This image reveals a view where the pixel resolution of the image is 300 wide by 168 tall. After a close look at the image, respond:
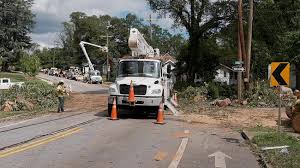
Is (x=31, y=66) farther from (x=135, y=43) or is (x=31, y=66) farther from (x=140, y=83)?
(x=140, y=83)

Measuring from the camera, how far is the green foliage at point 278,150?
10883 mm

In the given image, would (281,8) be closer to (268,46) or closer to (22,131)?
(268,46)

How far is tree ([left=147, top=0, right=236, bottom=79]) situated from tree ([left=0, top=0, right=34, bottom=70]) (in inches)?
2522

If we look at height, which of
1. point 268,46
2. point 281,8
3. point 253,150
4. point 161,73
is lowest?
point 253,150

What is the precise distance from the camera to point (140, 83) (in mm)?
21531

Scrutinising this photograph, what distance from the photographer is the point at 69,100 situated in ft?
119

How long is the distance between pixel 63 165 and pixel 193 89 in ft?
86.0

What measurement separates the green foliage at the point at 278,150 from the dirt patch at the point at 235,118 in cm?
467

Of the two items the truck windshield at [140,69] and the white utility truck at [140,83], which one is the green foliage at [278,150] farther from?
the truck windshield at [140,69]

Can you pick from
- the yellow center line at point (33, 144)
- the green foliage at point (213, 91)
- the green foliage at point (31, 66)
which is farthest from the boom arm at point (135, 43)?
the green foliage at point (31, 66)

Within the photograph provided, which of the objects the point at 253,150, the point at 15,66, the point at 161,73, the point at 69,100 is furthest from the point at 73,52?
the point at 253,150

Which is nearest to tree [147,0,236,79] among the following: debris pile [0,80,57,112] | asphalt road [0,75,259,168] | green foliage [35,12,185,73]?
debris pile [0,80,57,112]

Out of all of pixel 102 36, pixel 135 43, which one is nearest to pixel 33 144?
pixel 135 43

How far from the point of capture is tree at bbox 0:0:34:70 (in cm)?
10481
